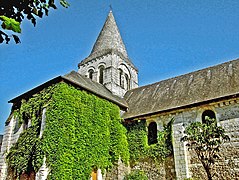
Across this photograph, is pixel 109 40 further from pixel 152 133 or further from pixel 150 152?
pixel 150 152

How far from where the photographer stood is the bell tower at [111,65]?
70.0 feet

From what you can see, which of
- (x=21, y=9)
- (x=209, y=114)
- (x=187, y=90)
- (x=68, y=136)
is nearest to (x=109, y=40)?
(x=187, y=90)

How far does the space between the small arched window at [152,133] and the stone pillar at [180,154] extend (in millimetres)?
1332

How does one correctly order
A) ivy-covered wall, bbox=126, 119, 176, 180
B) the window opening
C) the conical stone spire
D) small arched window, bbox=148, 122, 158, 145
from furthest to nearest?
the conical stone spire < the window opening < small arched window, bbox=148, 122, 158, 145 < ivy-covered wall, bbox=126, 119, 176, 180

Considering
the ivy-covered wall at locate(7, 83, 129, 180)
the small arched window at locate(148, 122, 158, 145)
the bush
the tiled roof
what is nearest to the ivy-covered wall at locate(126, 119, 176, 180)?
the bush

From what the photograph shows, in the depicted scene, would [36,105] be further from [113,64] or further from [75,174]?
[113,64]

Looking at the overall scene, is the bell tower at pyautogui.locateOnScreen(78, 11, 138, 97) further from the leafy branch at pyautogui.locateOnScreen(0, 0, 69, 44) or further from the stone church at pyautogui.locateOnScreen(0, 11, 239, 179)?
the leafy branch at pyautogui.locateOnScreen(0, 0, 69, 44)

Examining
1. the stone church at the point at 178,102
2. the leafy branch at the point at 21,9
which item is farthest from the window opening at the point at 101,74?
the leafy branch at the point at 21,9

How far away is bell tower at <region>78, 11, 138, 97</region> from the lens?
840 inches

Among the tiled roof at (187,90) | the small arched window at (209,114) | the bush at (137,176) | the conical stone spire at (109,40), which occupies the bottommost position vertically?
the bush at (137,176)

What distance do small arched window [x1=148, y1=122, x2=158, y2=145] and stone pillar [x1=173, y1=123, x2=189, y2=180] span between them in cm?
133

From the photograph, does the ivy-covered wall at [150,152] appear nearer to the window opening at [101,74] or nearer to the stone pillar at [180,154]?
the stone pillar at [180,154]

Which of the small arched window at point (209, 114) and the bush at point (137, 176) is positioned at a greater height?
the small arched window at point (209, 114)

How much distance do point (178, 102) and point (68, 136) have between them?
6.82 meters
